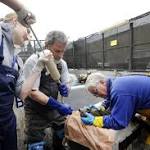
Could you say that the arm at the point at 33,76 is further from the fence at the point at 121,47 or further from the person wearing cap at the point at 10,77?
the fence at the point at 121,47

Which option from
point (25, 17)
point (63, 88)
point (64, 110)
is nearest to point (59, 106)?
point (64, 110)

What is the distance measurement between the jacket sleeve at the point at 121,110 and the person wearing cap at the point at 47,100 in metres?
0.73

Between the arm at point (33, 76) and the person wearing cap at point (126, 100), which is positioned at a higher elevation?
the arm at point (33, 76)

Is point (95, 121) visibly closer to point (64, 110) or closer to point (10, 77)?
point (64, 110)

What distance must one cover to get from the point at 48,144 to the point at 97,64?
6.07 metres

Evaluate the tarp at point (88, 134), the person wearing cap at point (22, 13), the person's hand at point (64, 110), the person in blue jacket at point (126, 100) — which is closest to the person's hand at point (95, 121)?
the person in blue jacket at point (126, 100)

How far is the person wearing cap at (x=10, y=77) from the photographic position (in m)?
1.97

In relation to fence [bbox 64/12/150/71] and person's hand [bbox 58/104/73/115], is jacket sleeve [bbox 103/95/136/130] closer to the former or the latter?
person's hand [bbox 58/104/73/115]

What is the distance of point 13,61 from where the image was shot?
209cm

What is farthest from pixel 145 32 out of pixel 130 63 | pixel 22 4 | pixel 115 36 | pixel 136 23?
pixel 22 4

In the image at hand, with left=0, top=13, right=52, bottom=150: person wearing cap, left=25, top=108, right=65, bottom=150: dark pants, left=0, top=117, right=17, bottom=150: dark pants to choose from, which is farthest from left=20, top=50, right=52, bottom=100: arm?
left=25, top=108, right=65, bottom=150: dark pants

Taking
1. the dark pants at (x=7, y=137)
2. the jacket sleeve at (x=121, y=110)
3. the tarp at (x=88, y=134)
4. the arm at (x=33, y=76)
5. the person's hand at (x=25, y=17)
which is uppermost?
the person's hand at (x=25, y=17)

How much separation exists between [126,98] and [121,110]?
11 centimetres

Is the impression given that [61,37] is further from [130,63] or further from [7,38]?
[130,63]
